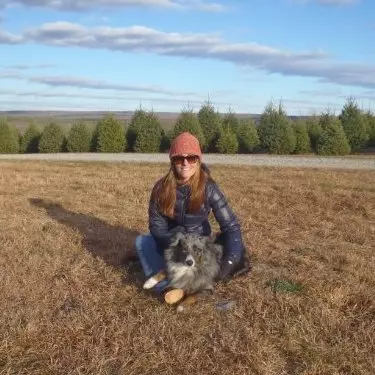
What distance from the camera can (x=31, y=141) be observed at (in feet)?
95.2

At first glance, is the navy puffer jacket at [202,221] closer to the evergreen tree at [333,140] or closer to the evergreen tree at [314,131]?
the evergreen tree at [333,140]

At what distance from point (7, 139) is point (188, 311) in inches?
1028

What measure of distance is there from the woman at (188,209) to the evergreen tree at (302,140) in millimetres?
21612

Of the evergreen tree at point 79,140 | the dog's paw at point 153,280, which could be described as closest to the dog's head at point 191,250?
the dog's paw at point 153,280

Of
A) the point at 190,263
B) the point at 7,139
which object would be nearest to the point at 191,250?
the point at 190,263

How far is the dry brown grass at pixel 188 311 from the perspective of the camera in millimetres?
3463

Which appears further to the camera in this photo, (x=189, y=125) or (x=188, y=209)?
(x=189, y=125)

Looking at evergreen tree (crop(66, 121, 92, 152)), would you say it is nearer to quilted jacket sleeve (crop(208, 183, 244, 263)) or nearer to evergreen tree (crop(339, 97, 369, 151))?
evergreen tree (crop(339, 97, 369, 151))

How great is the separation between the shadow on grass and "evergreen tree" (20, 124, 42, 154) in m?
20.2

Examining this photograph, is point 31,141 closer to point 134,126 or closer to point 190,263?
point 134,126

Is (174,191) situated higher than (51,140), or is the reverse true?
(174,191)

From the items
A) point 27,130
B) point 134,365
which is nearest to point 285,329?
point 134,365

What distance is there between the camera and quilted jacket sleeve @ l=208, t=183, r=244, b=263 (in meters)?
4.90

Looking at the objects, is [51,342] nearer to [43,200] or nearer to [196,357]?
[196,357]
